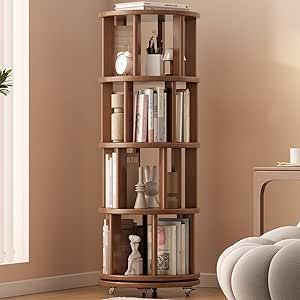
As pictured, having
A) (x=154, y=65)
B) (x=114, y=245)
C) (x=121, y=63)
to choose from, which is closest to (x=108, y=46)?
(x=121, y=63)

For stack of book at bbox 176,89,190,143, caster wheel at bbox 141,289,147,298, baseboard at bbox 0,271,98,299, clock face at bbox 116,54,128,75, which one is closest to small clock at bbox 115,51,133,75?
clock face at bbox 116,54,128,75

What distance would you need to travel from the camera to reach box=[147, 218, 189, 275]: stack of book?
5535 millimetres

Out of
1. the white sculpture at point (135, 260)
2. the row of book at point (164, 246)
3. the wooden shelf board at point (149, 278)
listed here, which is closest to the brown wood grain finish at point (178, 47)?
the row of book at point (164, 246)

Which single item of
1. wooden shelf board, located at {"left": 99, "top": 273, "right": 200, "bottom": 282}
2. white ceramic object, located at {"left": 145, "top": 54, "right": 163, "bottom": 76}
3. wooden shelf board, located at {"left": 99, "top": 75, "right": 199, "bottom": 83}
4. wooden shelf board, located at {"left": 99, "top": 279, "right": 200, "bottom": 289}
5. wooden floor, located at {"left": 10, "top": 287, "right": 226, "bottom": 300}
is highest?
white ceramic object, located at {"left": 145, "top": 54, "right": 163, "bottom": 76}

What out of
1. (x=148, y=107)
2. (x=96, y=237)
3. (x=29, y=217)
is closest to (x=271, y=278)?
(x=148, y=107)

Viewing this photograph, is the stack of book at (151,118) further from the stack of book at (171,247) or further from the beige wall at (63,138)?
the beige wall at (63,138)

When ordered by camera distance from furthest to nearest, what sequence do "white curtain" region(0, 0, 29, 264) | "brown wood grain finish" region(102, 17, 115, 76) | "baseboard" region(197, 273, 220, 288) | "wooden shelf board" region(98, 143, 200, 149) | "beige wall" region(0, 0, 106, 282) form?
"baseboard" region(197, 273, 220, 288), "beige wall" region(0, 0, 106, 282), "white curtain" region(0, 0, 29, 264), "brown wood grain finish" region(102, 17, 115, 76), "wooden shelf board" region(98, 143, 200, 149)

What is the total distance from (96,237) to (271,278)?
4.65 m

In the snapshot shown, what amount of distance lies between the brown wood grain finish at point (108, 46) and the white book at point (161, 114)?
40 cm

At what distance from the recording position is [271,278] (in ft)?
5.76

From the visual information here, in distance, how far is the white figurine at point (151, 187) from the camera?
18.4 ft

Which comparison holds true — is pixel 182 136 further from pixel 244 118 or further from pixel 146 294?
pixel 146 294

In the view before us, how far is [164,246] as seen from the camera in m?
5.54

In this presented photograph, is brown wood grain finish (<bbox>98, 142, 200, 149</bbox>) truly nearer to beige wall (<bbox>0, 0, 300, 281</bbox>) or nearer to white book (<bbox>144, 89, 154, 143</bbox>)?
white book (<bbox>144, 89, 154, 143</bbox>)
